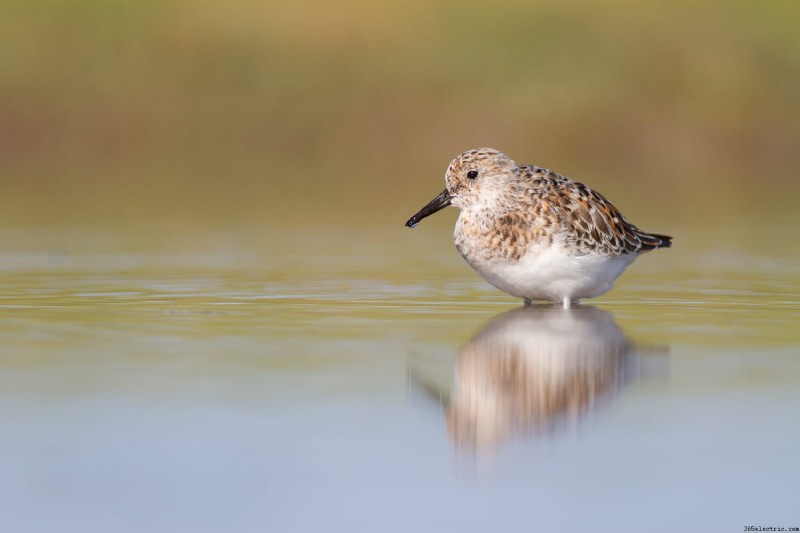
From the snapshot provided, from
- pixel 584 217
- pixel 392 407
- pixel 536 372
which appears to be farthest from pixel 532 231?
pixel 392 407

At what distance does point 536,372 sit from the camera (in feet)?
26.5

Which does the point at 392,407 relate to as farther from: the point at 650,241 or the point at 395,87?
the point at 395,87

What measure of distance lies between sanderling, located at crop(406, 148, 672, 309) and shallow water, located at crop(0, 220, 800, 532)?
30 centimetres

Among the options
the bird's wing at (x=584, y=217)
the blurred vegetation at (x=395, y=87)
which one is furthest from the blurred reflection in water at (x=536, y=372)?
the blurred vegetation at (x=395, y=87)

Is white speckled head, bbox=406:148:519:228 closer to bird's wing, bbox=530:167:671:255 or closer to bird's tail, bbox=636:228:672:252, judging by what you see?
bird's wing, bbox=530:167:671:255

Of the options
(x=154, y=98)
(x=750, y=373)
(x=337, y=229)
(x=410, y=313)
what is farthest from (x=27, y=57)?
(x=750, y=373)

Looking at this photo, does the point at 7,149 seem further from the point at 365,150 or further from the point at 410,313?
the point at 410,313

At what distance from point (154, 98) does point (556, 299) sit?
30197 millimetres

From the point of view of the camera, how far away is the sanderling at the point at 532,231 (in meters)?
11.0

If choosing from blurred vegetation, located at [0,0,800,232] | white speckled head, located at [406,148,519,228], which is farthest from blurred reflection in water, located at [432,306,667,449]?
blurred vegetation, located at [0,0,800,232]

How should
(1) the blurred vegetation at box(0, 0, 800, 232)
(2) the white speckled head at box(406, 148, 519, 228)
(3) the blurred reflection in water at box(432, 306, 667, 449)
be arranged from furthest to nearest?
(1) the blurred vegetation at box(0, 0, 800, 232)
(2) the white speckled head at box(406, 148, 519, 228)
(3) the blurred reflection in water at box(432, 306, 667, 449)

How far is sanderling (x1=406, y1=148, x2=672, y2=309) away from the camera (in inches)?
431

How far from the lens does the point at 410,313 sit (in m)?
11.0

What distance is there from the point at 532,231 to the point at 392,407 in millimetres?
3995
